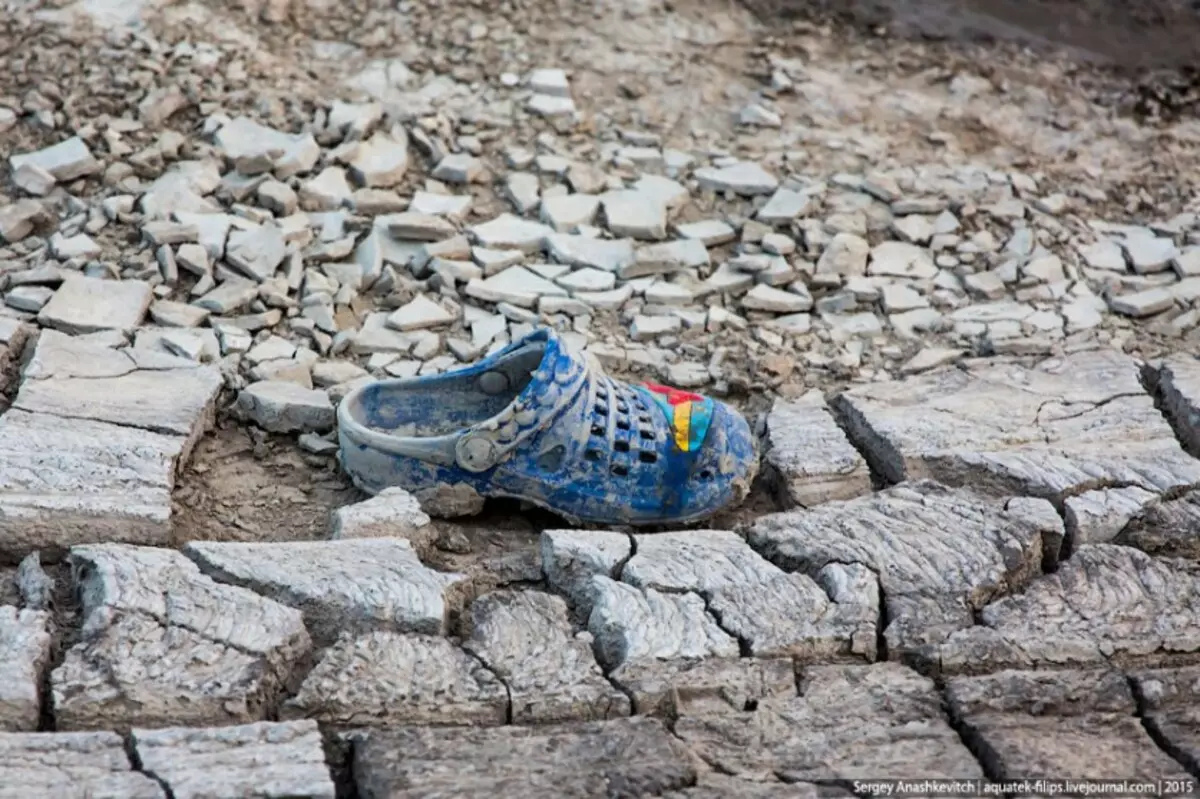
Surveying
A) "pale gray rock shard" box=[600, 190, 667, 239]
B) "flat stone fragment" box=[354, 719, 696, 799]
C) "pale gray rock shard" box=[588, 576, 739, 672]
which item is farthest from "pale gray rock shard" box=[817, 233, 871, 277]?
"flat stone fragment" box=[354, 719, 696, 799]

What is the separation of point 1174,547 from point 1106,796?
0.92 metres

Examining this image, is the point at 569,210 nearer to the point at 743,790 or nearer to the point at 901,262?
the point at 901,262

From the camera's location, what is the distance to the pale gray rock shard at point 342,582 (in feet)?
9.38

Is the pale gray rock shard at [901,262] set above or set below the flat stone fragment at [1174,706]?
below

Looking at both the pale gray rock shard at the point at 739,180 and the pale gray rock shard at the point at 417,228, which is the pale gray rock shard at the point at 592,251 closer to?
the pale gray rock shard at the point at 417,228

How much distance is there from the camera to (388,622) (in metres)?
2.86

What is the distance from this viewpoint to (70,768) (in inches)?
95.5

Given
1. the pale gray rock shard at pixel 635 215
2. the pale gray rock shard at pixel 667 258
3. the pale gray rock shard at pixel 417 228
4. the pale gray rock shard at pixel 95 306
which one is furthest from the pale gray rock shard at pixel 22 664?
the pale gray rock shard at pixel 635 215

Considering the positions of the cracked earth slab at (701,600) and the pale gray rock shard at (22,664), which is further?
the cracked earth slab at (701,600)

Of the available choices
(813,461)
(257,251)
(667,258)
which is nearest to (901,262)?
(667,258)

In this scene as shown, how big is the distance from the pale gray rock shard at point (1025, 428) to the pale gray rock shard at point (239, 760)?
1.63m

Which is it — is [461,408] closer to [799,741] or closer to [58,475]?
[58,475]

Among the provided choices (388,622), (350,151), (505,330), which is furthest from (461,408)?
(350,151)

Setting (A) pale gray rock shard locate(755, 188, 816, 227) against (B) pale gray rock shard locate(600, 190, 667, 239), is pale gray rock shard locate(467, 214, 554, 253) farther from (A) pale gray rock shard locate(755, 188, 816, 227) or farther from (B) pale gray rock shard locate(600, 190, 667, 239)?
(A) pale gray rock shard locate(755, 188, 816, 227)
